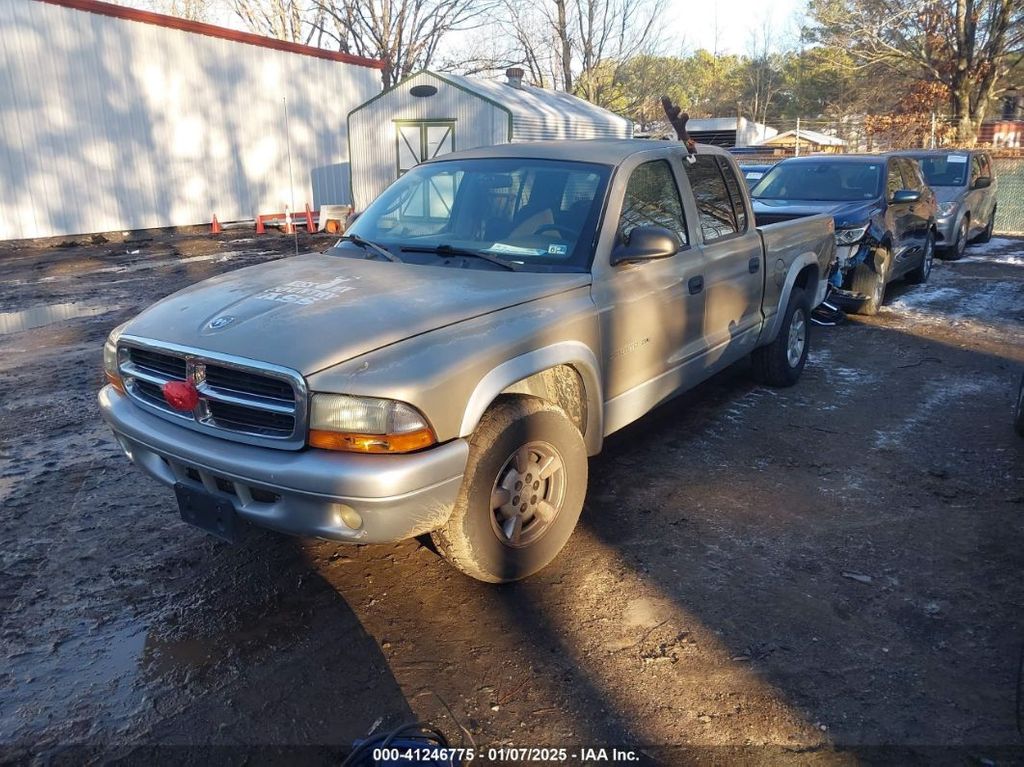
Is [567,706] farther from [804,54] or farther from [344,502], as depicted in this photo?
[804,54]

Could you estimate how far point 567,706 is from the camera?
2824mm

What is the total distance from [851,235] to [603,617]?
6.78 m

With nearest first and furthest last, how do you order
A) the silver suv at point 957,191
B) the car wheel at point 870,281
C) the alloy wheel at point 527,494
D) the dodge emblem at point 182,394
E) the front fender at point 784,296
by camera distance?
the dodge emblem at point 182,394, the alloy wheel at point 527,494, the front fender at point 784,296, the car wheel at point 870,281, the silver suv at point 957,191

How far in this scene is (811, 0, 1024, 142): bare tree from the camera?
2944 centimetres

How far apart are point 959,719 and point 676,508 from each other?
1.79 m

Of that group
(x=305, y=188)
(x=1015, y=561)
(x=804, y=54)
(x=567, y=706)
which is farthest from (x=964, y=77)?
(x=567, y=706)

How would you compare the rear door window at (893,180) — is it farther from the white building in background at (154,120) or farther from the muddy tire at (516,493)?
the white building in background at (154,120)

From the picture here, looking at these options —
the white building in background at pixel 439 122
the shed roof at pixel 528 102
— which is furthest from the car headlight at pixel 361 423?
the shed roof at pixel 528 102

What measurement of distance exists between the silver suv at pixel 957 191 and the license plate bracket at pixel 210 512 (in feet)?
41.8

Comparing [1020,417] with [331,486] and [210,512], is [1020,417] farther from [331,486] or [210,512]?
[210,512]

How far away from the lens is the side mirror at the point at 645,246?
3.85 m

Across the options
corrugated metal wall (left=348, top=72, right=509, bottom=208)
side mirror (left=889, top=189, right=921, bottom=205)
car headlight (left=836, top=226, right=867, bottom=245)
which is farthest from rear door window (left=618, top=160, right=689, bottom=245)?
corrugated metal wall (left=348, top=72, right=509, bottom=208)

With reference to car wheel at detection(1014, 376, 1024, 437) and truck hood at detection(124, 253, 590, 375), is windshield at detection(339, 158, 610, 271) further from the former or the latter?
car wheel at detection(1014, 376, 1024, 437)

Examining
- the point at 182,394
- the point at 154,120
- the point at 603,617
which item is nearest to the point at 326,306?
the point at 182,394
